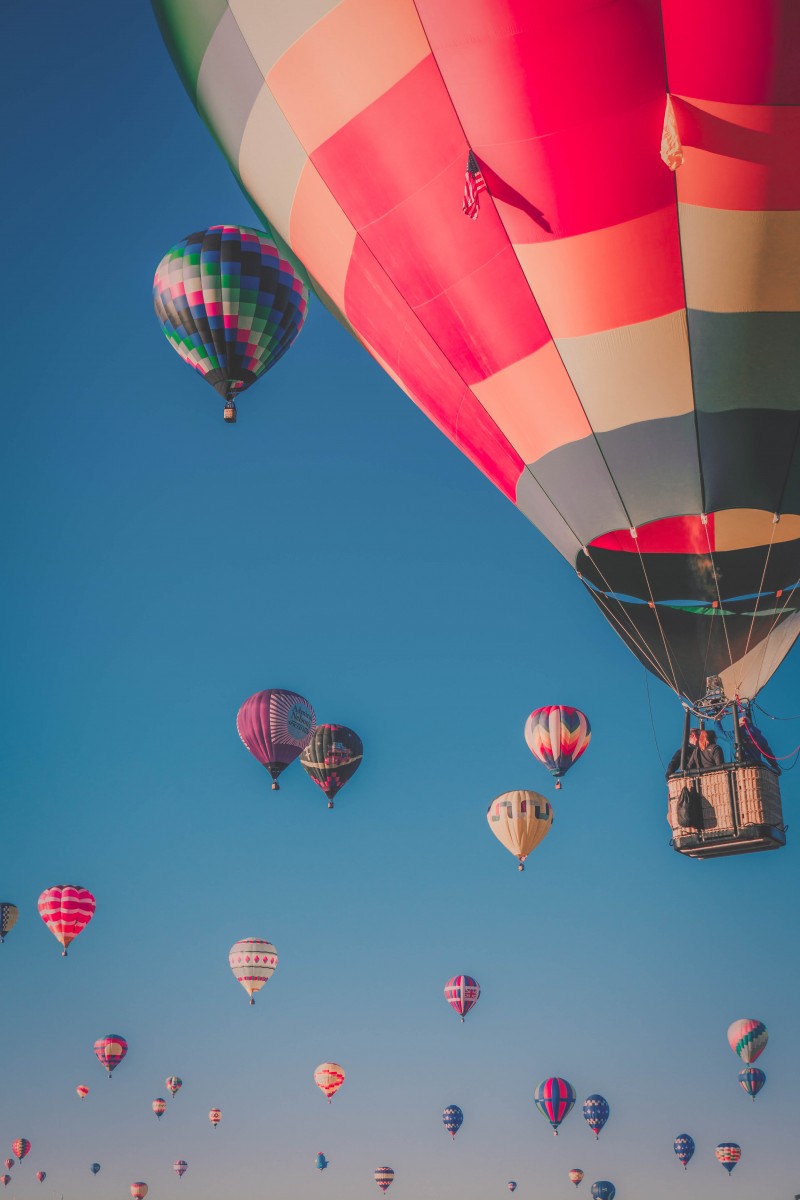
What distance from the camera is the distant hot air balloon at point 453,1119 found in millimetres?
28859

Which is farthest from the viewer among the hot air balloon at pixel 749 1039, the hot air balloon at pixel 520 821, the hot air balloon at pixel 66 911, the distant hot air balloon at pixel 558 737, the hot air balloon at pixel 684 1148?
the hot air balloon at pixel 684 1148

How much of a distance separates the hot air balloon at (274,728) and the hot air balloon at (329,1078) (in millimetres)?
10214

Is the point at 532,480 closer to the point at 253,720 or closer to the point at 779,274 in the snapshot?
the point at 779,274

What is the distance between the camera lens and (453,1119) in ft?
94.7

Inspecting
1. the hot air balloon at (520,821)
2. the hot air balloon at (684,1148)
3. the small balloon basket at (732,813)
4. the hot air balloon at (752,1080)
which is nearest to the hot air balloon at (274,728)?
the hot air balloon at (520,821)

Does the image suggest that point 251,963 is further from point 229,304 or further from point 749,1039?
point 229,304

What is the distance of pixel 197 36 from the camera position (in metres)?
8.03

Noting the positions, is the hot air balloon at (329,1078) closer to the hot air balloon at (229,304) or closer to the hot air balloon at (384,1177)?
the hot air balloon at (384,1177)

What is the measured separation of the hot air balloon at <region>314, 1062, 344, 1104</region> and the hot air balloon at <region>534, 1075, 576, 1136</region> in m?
3.98

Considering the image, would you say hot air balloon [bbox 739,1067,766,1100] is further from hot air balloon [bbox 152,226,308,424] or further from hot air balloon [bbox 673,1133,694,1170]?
hot air balloon [bbox 152,226,308,424]

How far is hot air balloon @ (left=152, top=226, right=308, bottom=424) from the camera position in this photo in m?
13.4

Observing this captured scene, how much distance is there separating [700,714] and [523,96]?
4.29 m

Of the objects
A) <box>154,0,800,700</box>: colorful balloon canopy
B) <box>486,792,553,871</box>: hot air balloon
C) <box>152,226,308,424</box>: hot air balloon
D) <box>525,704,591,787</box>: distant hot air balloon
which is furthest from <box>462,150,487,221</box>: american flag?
<box>486,792,553,871</box>: hot air balloon

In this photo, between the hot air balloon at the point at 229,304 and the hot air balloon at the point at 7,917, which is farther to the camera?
the hot air balloon at the point at 7,917
